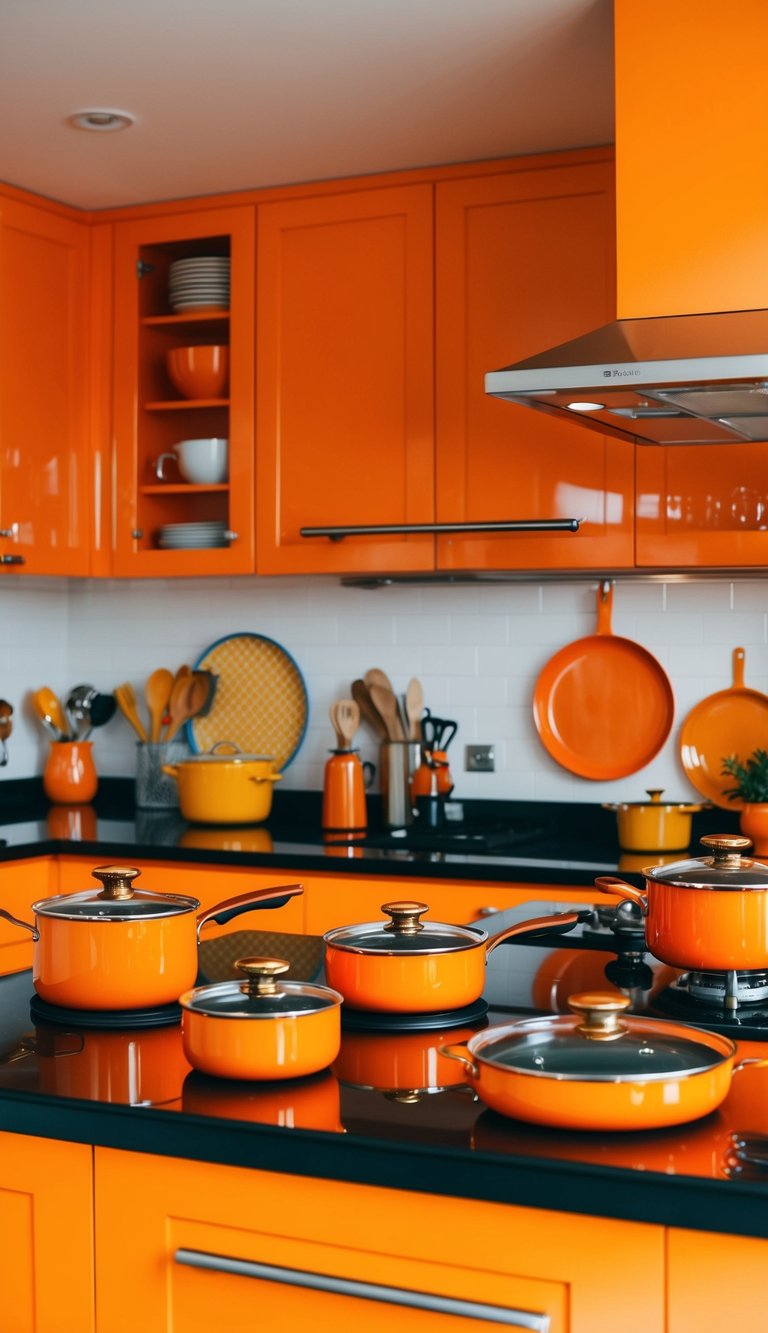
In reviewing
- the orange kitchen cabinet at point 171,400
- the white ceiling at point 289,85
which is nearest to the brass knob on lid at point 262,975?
the white ceiling at point 289,85

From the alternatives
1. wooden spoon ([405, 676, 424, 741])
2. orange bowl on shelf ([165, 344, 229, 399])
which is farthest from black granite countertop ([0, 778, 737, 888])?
orange bowl on shelf ([165, 344, 229, 399])

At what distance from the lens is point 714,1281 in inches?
A: 46.7

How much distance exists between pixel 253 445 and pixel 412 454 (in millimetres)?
495

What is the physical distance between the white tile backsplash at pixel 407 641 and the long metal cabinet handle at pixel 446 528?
A: 396 mm

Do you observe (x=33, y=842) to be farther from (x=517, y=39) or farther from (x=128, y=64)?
(x=517, y=39)

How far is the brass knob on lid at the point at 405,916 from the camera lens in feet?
5.41

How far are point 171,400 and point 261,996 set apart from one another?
127 inches

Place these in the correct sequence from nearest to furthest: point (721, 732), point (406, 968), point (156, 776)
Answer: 1. point (406, 968)
2. point (721, 732)
3. point (156, 776)

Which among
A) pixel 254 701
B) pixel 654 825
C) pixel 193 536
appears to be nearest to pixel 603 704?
pixel 654 825

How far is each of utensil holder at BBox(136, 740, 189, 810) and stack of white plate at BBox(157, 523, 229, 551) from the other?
23.7 inches

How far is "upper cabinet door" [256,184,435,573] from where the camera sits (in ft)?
12.6

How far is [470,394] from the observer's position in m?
3.75

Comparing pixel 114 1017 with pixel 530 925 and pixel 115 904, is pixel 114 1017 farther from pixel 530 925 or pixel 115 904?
pixel 530 925

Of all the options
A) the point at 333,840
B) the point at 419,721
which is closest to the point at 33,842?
the point at 333,840
